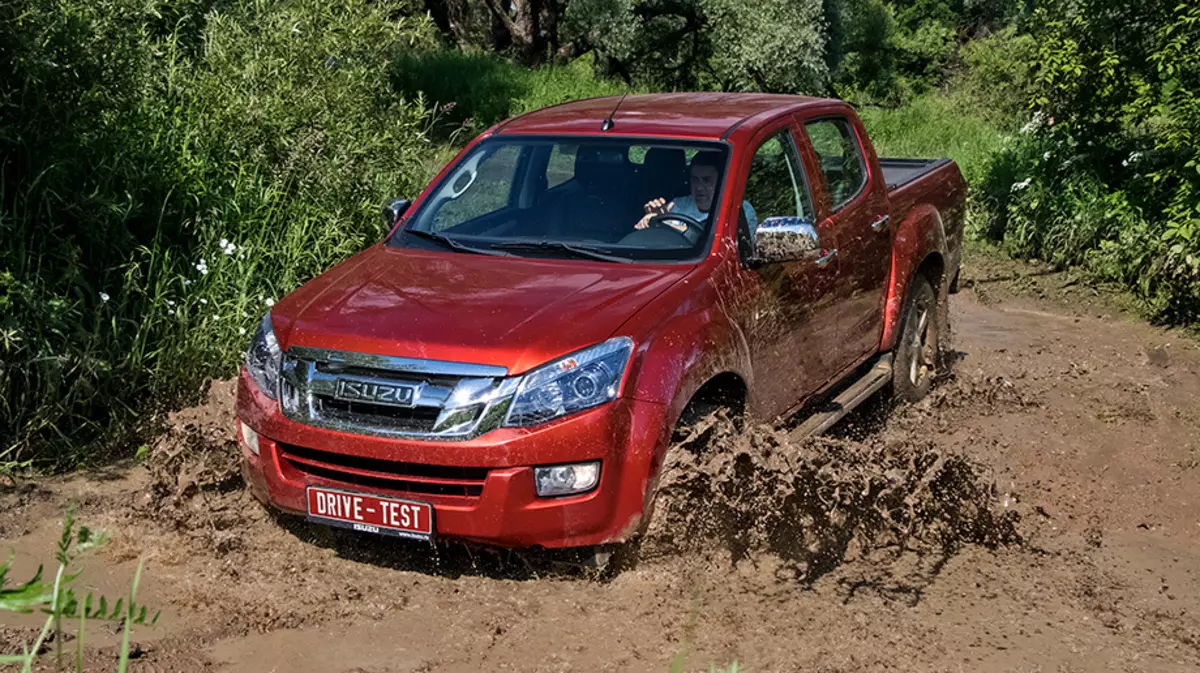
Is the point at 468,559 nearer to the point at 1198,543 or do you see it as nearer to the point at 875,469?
the point at 875,469

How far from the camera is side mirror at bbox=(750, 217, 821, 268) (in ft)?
17.6

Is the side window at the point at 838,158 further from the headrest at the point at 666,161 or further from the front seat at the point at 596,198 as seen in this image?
the front seat at the point at 596,198

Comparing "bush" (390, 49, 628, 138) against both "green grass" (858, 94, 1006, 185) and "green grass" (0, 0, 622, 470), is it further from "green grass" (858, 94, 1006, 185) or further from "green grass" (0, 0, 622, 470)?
"green grass" (0, 0, 622, 470)

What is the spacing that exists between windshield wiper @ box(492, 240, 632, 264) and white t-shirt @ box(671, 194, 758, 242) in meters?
0.30

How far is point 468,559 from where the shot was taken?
505cm

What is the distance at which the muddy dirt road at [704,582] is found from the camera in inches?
175

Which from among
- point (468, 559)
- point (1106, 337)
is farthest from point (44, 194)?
point (1106, 337)

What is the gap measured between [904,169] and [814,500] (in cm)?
363

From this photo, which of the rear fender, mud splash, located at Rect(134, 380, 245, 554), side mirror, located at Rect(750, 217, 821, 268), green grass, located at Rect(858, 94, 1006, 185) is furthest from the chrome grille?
green grass, located at Rect(858, 94, 1006, 185)

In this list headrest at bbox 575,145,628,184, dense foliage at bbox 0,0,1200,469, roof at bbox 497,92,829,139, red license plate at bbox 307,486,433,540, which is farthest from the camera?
dense foliage at bbox 0,0,1200,469

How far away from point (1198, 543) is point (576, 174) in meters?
3.04

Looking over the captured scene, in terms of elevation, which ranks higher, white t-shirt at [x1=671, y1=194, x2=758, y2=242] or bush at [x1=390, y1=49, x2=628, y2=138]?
white t-shirt at [x1=671, y1=194, x2=758, y2=242]

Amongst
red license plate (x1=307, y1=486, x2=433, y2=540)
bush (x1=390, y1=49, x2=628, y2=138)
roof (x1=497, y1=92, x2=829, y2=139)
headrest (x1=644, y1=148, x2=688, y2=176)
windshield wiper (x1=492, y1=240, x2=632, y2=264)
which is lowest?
bush (x1=390, y1=49, x2=628, y2=138)

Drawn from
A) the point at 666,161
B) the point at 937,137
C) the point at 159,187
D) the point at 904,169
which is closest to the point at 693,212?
the point at 666,161
